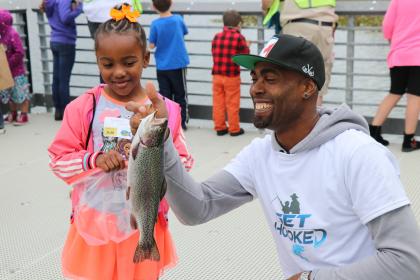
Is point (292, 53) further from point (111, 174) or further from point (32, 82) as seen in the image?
point (32, 82)

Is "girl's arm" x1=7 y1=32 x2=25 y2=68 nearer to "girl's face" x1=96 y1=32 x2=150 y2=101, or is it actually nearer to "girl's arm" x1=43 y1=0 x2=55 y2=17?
"girl's arm" x1=43 y1=0 x2=55 y2=17

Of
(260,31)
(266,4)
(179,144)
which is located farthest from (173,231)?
(260,31)

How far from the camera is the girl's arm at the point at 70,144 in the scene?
2.60 m

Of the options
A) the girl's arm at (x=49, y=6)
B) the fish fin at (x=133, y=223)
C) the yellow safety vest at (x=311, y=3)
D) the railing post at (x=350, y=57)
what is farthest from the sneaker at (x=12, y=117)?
the fish fin at (x=133, y=223)

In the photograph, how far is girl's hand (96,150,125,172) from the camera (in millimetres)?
2488

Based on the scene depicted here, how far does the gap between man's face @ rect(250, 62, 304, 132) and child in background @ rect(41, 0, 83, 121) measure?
611 cm

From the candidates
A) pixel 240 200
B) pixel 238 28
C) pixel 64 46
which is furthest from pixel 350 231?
pixel 64 46

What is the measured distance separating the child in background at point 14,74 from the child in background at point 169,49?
1841 mm

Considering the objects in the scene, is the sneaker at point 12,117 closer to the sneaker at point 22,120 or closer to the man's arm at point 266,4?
A: the sneaker at point 22,120

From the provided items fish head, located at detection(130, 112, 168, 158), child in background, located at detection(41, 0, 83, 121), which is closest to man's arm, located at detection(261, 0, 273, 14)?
child in background, located at detection(41, 0, 83, 121)

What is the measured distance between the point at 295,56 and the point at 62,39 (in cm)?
636

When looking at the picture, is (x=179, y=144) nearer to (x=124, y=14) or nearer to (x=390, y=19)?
(x=124, y=14)

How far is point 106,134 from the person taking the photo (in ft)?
8.74

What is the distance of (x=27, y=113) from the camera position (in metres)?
8.62
